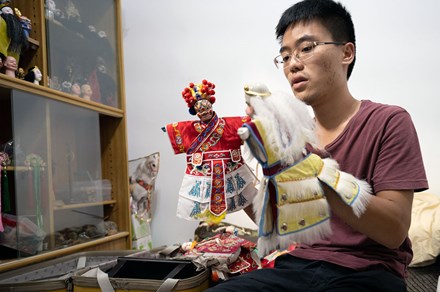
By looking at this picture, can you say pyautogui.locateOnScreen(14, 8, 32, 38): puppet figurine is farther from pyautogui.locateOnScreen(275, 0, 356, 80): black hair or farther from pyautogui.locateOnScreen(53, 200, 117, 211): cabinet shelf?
pyautogui.locateOnScreen(275, 0, 356, 80): black hair

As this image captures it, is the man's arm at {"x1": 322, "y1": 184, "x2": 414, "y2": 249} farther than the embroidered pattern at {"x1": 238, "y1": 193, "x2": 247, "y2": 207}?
No

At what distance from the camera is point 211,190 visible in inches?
47.7

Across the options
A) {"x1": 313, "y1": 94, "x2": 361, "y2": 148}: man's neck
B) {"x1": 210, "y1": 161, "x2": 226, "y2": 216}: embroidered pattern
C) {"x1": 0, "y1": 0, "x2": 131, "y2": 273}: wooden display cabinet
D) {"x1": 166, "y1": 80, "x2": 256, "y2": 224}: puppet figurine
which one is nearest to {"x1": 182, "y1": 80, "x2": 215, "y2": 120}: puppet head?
{"x1": 166, "y1": 80, "x2": 256, "y2": 224}: puppet figurine

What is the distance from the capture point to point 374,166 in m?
0.82

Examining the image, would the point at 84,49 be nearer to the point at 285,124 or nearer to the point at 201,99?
the point at 201,99

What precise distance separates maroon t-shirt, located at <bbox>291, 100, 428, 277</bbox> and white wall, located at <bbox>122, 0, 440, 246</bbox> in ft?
4.43

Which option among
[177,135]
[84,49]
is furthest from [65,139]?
[177,135]

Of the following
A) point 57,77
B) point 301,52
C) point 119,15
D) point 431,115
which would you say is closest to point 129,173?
point 57,77

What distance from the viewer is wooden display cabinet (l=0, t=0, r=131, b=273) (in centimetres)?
153

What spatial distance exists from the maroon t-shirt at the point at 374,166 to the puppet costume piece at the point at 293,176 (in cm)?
15

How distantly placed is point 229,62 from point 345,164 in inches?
62.6

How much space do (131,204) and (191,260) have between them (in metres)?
1.08

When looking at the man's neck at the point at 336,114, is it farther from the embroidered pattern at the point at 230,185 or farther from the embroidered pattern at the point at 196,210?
the embroidered pattern at the point at 196,210

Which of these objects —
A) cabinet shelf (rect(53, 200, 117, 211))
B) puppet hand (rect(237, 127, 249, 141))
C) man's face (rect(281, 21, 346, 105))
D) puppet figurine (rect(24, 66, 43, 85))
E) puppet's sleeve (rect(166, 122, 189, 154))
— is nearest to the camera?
puppet hand (rect(237, 127, 249, 141))
